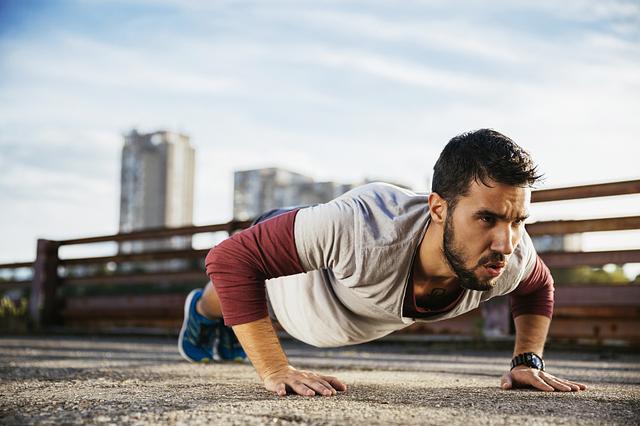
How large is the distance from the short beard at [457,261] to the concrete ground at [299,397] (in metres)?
0.38

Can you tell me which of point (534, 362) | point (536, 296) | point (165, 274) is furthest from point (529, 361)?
point (165, 274)

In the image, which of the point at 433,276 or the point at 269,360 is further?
the point at 433,276

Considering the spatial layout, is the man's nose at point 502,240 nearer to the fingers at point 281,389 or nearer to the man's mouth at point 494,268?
the man's mouth at point 494,268

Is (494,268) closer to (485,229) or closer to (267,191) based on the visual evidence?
(485,229)

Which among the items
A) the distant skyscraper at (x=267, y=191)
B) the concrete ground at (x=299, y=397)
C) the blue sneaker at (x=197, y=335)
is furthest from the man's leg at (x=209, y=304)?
the distant skyscraper at (x=267, y=191)

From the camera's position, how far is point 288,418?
170 cm

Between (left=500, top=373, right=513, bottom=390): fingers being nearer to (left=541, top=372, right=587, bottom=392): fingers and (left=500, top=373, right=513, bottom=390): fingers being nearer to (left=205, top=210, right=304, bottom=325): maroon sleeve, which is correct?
(left=541, top=372, right=587, bottom=392): fingers

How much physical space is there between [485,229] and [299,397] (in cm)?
81

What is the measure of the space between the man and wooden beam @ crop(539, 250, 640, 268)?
2.58m

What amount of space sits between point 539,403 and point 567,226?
3305mm

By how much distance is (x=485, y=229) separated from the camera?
87.0 inches

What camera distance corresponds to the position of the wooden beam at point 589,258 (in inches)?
194

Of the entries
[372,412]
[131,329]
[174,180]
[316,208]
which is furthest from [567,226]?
[174,180]

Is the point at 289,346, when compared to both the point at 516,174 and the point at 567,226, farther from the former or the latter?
the point at 516,174
